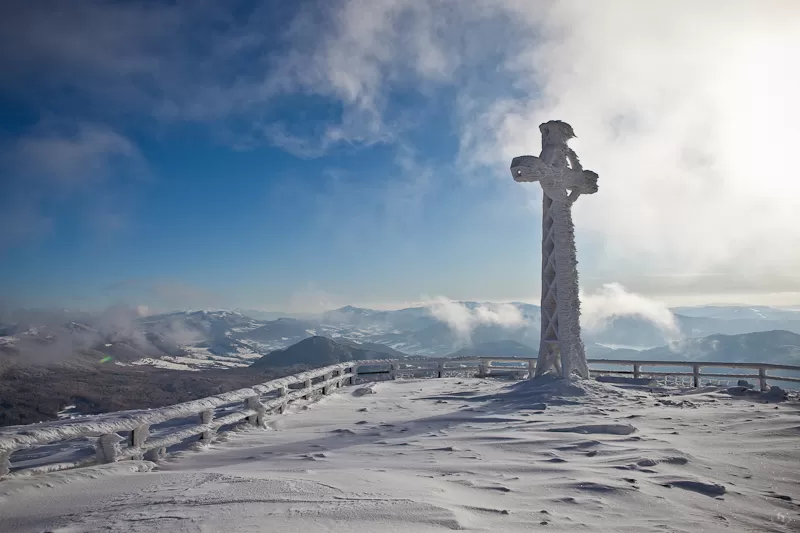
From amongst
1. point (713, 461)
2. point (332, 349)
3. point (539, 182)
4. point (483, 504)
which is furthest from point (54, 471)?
point (332, 349)

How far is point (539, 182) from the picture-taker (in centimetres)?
1394

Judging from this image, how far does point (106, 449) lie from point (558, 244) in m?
12.2

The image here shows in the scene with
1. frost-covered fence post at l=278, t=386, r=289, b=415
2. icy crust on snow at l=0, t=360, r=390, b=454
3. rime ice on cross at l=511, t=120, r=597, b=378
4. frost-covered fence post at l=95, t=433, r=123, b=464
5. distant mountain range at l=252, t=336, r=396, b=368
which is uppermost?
rime ice on cross at l=511, t=120, r=597, b=378

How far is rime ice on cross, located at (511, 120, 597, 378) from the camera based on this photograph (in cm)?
1323

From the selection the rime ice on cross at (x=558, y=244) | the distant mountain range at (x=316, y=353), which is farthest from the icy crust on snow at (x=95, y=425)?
the distant mountain range at (x=316, y=353)

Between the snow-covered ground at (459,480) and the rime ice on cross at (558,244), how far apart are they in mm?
4672

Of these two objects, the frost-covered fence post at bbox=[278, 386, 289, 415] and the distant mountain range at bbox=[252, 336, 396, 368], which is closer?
the frost-covered fence post at bbox=[278, 386, 289, 415]

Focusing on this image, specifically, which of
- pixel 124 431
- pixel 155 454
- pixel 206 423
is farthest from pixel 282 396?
pixel 155 454

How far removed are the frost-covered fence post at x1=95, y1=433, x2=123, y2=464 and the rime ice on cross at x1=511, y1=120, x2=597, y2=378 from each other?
36.7 ft

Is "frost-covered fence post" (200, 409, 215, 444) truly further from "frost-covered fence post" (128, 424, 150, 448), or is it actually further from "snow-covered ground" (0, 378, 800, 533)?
"frost-covered fence post" (128, 424, 150, 448)

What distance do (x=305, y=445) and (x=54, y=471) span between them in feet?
10.3

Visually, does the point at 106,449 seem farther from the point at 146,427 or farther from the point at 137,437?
the point at 146,427

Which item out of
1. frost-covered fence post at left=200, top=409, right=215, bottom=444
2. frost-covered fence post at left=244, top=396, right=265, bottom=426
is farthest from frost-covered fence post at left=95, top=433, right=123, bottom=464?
frost-covered fence post at left=244, top=396, right=265, bottom=426

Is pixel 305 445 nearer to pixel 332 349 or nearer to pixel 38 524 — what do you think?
pixel 38 524
